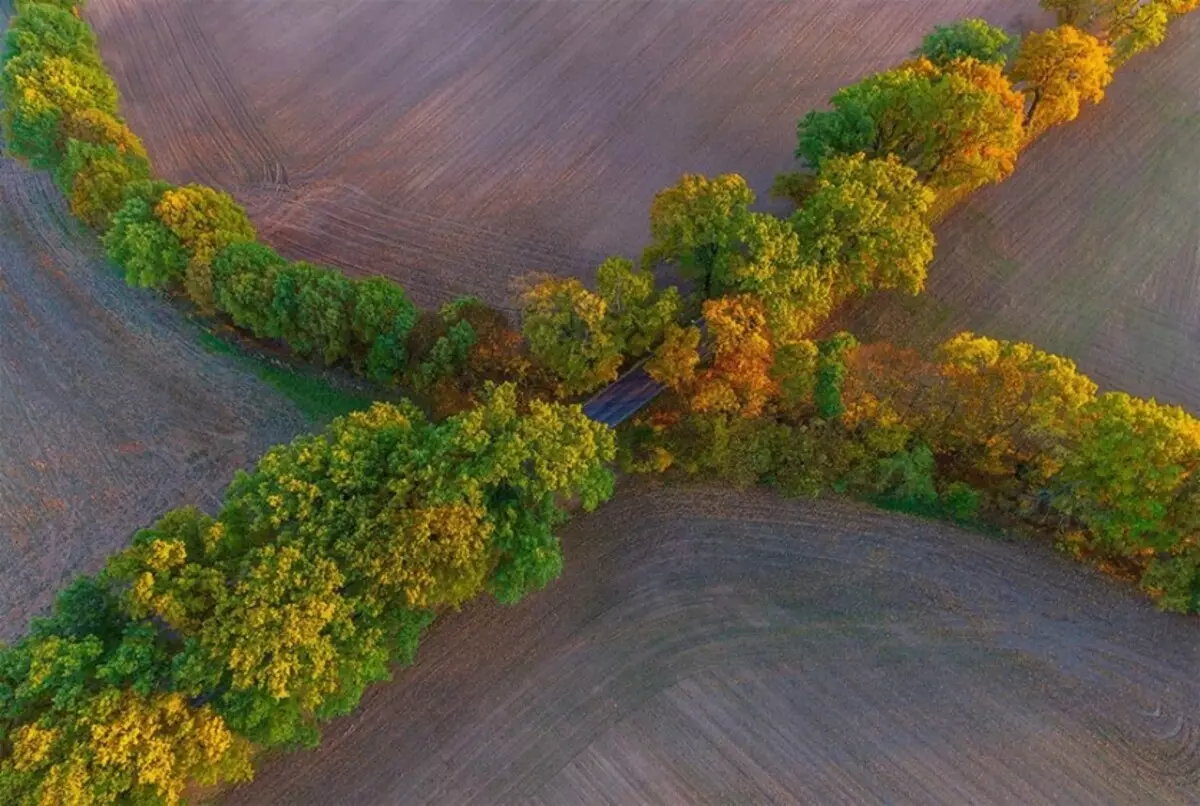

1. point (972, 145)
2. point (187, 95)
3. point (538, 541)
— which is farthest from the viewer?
point (187, 95)

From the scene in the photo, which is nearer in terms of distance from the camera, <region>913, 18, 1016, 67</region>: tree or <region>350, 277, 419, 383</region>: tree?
<region>350, 277, 419, 383</region>: tree

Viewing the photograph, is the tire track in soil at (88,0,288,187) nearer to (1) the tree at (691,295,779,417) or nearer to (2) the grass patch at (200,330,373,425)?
(2) the grass patch at (200,330,373,425)

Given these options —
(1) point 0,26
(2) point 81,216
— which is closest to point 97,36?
(1) point 0,26

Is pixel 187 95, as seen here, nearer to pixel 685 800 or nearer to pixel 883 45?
pixel 883 45

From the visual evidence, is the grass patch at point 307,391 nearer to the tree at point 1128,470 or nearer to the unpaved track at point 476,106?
the unpaved track at point 476,106

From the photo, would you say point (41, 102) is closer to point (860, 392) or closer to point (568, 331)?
point (568, 331)

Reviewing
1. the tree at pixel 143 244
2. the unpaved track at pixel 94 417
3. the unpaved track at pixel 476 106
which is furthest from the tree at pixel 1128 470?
the tree at pixel 143 244

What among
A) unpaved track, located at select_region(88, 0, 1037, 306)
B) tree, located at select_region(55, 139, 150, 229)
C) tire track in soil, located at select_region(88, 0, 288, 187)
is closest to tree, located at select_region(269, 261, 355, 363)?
unpaved track, located at select_region(88, 0, 1037, 306)

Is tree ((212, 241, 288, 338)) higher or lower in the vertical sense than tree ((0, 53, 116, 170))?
lower
